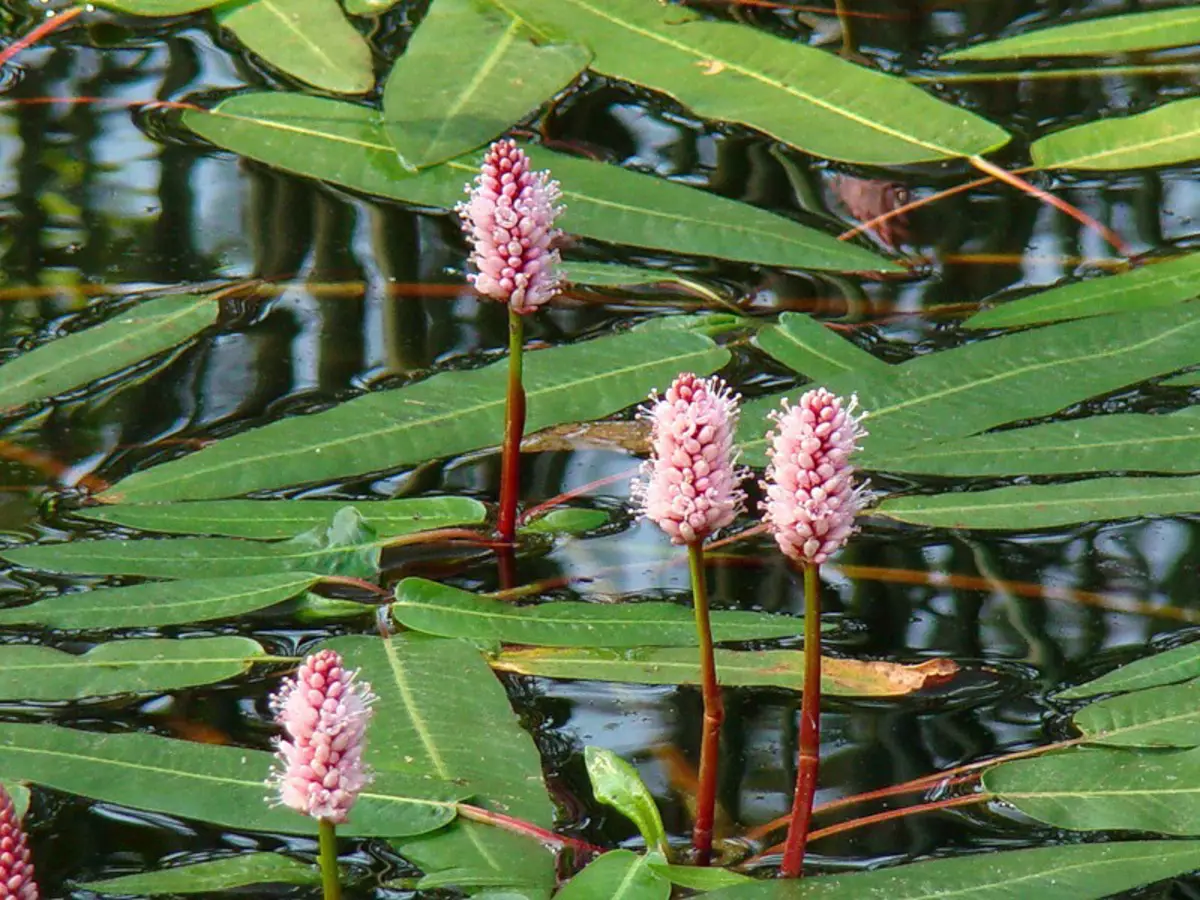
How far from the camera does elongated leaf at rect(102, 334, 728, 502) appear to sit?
1.93 m

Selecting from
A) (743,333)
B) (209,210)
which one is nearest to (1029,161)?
(743,333)

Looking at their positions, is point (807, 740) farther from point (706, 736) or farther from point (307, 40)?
point (307, 40)

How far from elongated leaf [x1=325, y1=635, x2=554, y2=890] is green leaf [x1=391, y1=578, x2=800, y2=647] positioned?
0.03 metres

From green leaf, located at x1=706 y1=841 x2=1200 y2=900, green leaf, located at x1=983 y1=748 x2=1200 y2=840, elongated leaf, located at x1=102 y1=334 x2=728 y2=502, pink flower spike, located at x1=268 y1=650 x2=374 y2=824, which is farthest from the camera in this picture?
elongated leaf, located at x1=102 y1=334 x2=728 y2=502

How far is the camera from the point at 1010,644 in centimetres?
168

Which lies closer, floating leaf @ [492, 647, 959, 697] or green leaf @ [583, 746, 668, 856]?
green leaf @ [583, 746, 668, 856]

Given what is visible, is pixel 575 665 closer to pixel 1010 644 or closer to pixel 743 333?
pixel 1010 644

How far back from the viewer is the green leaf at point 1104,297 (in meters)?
2.22

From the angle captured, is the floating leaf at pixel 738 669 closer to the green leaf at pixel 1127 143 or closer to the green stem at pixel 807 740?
the green stem at pixel 807 740

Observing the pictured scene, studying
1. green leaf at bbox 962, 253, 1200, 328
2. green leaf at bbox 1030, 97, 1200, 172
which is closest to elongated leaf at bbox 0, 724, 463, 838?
green leaf at bbox 962, 253, 1200, 328

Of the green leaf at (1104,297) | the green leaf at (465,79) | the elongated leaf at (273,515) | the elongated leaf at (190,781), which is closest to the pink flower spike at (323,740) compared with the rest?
the elongated leaf at (190,781)

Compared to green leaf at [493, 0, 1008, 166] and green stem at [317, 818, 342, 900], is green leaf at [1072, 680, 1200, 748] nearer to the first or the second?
green stem at [317, 818, 342, 900]

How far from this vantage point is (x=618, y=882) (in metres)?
1.32

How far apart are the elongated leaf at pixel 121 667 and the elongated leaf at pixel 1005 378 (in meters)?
0.64
